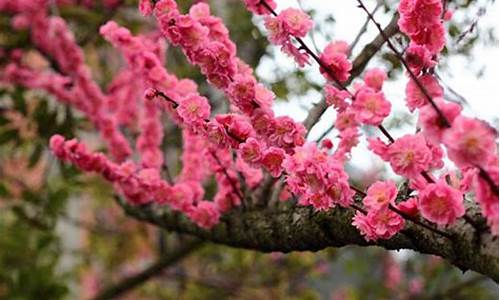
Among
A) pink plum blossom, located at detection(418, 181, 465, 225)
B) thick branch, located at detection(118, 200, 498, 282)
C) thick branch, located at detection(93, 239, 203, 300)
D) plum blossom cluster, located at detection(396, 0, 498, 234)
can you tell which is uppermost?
plum blossom cluster, located at detection(396, 0, 498, 234)

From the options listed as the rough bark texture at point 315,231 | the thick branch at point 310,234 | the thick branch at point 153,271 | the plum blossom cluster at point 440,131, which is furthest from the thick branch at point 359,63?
the thick branch at point 153,271

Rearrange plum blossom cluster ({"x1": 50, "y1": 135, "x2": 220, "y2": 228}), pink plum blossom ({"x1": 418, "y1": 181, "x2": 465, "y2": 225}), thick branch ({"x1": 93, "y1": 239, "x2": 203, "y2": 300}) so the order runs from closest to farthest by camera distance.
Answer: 1. pink plum blossom ({"x1": 418, "y1": 181, "x2": 465, "y2": 225})
2. plum blossom cluster ({"x1": 50, "y1": 135, "x2": 220, "y2": 228})
3. thick branch ({"x1": 93, "y1": 239, "x2": 203, "y2": 300})

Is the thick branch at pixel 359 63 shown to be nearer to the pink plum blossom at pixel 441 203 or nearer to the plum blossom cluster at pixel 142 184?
the plum blossom cluster at pixel 142 184

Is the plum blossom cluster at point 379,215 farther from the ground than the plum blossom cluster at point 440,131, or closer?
closer

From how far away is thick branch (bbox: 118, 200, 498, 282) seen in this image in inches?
40.2

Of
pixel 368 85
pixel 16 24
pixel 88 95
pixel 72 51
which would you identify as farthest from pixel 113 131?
pixel 368 85

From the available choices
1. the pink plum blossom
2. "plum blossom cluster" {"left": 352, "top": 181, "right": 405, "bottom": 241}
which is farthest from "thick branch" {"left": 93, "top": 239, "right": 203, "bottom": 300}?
the pink plum blossom

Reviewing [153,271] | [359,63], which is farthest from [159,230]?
[359,63]

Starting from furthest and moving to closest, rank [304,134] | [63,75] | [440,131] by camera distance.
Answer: [63,75], [304,134], [440,131]

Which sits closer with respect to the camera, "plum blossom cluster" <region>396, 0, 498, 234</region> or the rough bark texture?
"plum blossom cluster" <region>396, 0, 498, 234</region>

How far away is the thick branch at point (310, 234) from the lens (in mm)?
1021

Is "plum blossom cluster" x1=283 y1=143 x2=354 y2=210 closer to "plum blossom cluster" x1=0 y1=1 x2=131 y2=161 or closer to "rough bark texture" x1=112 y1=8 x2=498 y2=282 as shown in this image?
"rough bark texture" x1=112 y1=8 x2=498 y2=282

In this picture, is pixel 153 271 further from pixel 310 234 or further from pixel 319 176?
pixel 319 176

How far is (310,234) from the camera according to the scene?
55.0 inches
